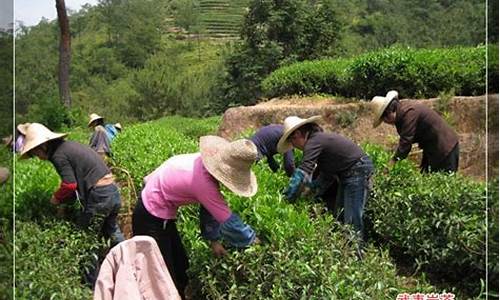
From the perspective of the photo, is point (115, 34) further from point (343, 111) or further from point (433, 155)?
point (433, 155)

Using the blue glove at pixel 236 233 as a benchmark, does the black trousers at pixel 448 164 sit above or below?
above

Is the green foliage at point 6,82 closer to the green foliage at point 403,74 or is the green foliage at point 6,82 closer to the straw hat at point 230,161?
the straw hat at point 230,161

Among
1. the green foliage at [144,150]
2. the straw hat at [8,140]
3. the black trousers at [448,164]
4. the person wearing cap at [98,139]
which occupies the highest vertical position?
the straw hat at [8,140]

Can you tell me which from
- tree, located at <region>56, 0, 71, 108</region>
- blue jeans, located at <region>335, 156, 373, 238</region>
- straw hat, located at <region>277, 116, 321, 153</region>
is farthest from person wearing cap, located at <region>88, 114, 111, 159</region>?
blue jeans, located at <region>335, 156, 373, 238</region>

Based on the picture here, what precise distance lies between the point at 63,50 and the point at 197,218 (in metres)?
1.65

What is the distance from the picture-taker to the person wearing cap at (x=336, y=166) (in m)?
3.66

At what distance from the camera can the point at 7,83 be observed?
6.30 feet

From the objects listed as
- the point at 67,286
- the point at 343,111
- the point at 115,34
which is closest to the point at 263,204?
the point at 67,286

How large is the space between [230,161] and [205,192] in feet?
0.61

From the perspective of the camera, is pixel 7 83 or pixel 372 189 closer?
pixel 7 83

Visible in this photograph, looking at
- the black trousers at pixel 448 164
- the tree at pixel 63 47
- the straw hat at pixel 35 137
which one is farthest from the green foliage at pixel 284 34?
the straw hat at pixel 35 137

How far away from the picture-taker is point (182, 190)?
2.94 meters

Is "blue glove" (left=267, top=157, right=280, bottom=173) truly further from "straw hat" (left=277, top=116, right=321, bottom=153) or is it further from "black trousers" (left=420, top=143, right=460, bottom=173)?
"black trousers" (left=420, top=143, right=460, bottom=173)

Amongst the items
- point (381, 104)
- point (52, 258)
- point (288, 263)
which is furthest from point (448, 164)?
point (52, 258)
